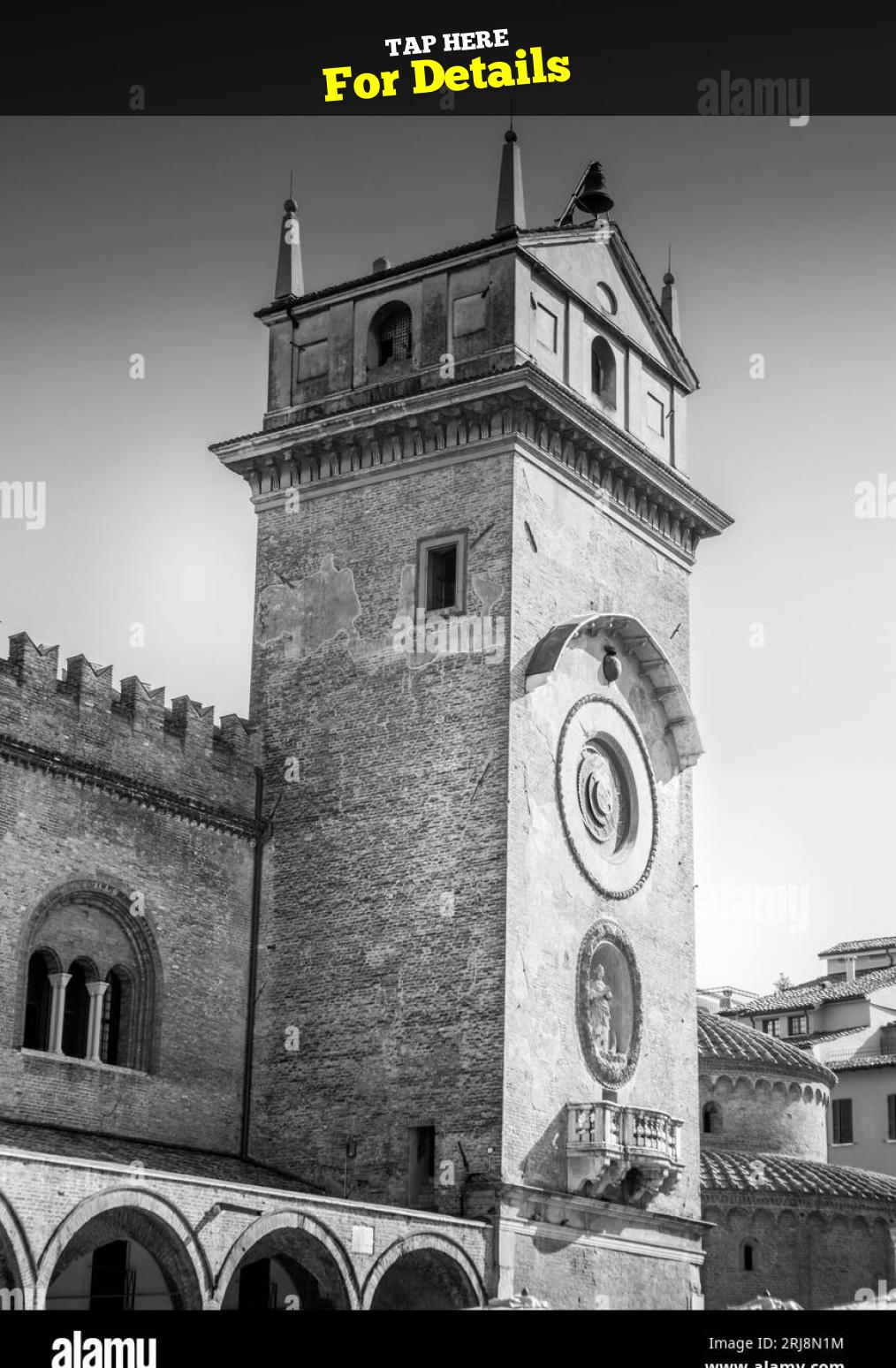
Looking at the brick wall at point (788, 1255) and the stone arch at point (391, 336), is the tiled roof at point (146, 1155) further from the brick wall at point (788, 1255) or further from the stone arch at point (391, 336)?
the brick wall at point (788, 1255)

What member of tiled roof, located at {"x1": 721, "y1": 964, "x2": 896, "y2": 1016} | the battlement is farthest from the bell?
tiled roof, located at {"x1": 721, "y1": 964, "x2": 896, "y2": 1016}

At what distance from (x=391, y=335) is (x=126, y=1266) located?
16.1 metres

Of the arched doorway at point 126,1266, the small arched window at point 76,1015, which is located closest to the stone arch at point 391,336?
the small arched window at point 76,1015

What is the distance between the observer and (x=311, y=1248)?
26344mm

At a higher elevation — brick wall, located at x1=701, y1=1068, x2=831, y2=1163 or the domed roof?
the domed roof

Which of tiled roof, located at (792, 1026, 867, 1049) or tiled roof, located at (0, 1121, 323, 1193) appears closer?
tiled roof, located at (0, 1121, 323, 1193)

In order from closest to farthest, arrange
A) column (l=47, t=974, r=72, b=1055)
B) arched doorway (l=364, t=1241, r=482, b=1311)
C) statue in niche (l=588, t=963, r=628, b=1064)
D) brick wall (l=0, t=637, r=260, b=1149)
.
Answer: arched doorway (l=364, t=1241, r=482, b=1311)
brick wall (l=0, t=637, r=260, b=1149)
column (l=47, t=974, r=72, b=1055)
statue in niche (l=588, t=963, r=628, b=1064)

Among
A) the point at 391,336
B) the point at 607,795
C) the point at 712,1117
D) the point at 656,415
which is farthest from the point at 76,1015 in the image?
the point at 712,1117

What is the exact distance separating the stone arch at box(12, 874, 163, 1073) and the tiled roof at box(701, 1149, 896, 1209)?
616 inches

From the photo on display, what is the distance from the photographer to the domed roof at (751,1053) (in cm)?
4531

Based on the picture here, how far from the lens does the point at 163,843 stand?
3094 cm

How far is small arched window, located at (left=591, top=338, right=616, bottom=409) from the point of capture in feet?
117

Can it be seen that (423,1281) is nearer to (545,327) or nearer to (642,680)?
(642,680)
